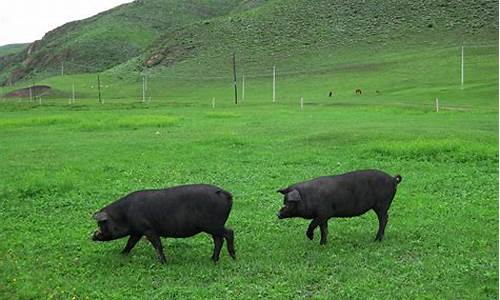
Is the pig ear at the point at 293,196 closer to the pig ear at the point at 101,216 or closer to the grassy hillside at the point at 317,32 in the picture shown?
the pig ear at the point at 101,216

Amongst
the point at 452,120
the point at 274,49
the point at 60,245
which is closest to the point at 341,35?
the point at 274,49

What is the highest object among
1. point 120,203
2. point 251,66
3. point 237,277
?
point 251,66

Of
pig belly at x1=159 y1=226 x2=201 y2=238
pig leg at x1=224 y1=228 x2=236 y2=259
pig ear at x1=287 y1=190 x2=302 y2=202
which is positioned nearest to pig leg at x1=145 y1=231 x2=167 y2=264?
pig belly at x1=159 y1=226 x2=201 y2=238

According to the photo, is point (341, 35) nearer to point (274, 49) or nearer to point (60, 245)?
point (274, 49)

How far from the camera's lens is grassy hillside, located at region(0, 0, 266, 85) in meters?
154

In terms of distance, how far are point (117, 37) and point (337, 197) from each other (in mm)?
161279

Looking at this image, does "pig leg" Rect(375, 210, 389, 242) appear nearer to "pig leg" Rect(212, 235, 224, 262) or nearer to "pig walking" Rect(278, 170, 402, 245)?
"pig walking" Rect(278, 170, 402, 245)

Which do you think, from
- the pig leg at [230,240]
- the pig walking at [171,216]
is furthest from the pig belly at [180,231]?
the pig leg at [230,240]

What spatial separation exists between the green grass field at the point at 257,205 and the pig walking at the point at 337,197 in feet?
1.89

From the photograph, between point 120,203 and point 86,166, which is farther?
point 86,166

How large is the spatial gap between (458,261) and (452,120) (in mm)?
24142

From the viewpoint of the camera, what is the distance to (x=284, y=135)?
91.5 ft

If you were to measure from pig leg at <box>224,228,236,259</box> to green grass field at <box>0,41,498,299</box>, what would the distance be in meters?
0.22

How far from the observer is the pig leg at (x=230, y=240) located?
10359 millimetres
